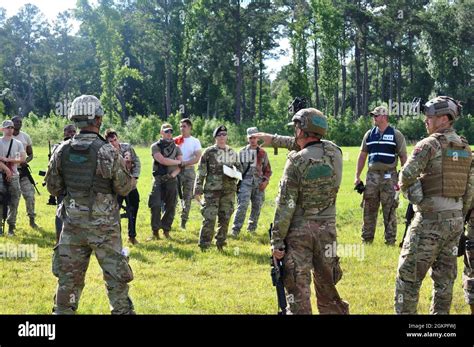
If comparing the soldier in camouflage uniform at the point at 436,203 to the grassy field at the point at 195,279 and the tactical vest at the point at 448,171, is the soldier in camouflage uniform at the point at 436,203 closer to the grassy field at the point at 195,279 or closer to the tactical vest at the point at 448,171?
the tactical vest at the point at 448,171

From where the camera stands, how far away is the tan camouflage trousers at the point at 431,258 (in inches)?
225

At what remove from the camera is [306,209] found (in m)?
5.57

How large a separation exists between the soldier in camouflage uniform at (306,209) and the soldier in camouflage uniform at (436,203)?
777 mm

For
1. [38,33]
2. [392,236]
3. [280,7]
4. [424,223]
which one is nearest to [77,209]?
[424,223]

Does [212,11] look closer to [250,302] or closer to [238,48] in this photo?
[238,48]

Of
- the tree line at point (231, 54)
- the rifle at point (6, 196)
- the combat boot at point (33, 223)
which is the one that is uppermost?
the tree line at point (231, 54)

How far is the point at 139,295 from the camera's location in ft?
25.5

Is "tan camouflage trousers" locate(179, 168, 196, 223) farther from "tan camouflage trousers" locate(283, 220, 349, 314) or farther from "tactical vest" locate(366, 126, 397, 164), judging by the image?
"tan camouflage trousers" locate(283, 220, 349, 314)

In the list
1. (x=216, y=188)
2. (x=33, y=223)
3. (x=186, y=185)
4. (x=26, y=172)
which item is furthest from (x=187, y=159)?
(x=33, y=223)

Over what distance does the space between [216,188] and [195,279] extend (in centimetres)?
204

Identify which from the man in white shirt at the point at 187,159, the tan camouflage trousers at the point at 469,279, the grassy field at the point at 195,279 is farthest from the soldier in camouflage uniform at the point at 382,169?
the tan camouflage trousers at the point at 469,279

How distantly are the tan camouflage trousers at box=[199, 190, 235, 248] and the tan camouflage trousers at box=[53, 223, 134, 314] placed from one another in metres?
4.47

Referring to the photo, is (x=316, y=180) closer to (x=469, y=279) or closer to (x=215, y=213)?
(x=469, y=279)

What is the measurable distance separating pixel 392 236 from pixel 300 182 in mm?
5921
